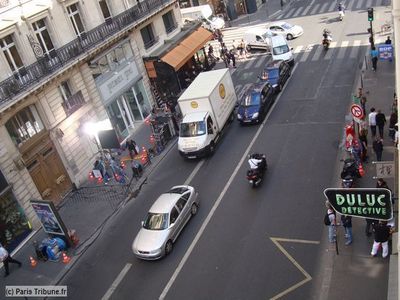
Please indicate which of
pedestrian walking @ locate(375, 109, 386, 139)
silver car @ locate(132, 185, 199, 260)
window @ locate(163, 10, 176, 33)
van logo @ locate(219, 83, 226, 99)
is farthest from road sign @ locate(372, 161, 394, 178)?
window @ locate(163, 10, 176, 33)

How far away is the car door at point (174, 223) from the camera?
1826 cm

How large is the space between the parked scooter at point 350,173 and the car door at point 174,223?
720 cm

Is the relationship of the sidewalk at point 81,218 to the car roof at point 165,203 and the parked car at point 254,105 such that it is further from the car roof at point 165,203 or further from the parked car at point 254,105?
the parked car at point 254,105

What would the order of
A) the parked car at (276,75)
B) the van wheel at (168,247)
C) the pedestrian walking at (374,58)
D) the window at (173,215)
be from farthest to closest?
the parked car at (276,75) < the pedestrian walking at (374,58) < the window at (173,215) < the van wheel at (168,247)

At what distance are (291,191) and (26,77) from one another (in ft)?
48.6

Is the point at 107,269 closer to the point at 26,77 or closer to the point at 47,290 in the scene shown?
the point at 47,290

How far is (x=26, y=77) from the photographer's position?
74.9ft

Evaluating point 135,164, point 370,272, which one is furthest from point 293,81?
point 370,272

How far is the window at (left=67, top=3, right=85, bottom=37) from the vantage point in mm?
26516

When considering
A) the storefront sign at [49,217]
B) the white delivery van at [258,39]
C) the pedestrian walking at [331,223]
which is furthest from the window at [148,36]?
the pedestrian walking at [331,223]

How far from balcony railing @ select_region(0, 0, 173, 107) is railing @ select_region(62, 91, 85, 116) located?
217 cm

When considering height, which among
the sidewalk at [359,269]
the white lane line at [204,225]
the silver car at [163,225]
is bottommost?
the white lane line at [204,225]

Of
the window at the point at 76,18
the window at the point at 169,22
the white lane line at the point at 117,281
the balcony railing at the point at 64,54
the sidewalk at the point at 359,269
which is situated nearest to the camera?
the sidewalk at the point at 359,269

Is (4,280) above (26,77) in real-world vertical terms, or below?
below
